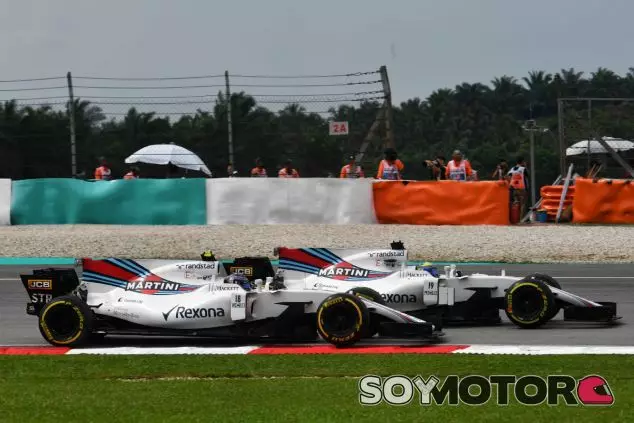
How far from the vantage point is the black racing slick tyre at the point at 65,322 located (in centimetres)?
1005

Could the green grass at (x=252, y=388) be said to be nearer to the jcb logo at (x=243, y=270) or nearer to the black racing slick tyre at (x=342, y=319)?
the black racing slick tyre at (x=342, y=319)

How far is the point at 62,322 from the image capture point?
33.2 feet

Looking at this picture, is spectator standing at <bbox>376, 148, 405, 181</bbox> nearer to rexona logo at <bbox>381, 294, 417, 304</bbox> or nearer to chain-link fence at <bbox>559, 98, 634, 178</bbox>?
chain-link fence at <bbox>559, 98, 634, 178</bbox>

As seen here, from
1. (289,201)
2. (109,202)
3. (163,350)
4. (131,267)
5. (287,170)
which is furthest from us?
(287,170)

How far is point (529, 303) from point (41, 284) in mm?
4207

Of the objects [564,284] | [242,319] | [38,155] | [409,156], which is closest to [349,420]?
[242,319]

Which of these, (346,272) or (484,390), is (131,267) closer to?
(346,272)

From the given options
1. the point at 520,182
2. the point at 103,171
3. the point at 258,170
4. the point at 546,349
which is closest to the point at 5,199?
the point at 103,171

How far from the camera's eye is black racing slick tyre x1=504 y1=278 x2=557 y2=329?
10648 mm

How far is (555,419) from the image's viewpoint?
6.79 metres

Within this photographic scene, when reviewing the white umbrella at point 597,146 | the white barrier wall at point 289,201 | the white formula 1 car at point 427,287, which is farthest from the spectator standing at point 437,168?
the white formula 1 car at point 427,287


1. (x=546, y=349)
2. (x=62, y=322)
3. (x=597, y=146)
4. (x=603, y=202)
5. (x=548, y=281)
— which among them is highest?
(x=597, y=146)

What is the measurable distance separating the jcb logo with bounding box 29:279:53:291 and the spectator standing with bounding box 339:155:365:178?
11.8 meters

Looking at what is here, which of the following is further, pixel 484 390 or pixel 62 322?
pixel 62 322
